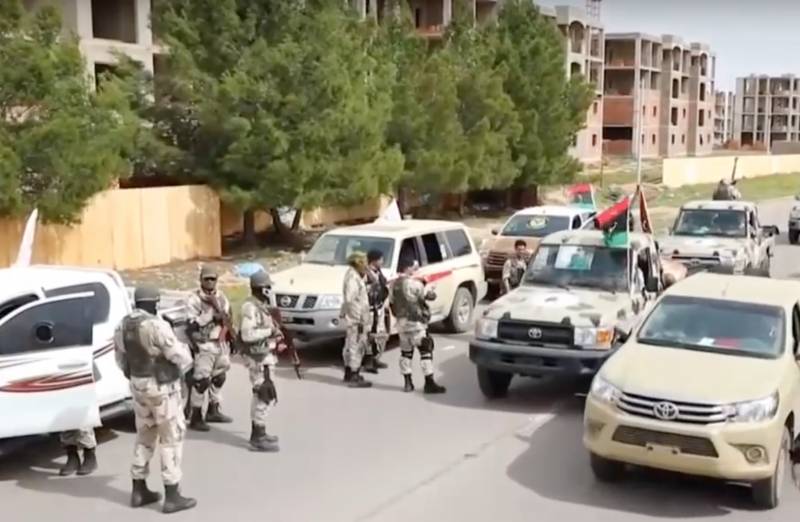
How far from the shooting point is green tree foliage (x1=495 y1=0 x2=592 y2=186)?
37344mm

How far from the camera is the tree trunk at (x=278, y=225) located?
27239 mm

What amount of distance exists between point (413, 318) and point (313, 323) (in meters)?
1.98

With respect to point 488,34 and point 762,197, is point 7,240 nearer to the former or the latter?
point 488,34

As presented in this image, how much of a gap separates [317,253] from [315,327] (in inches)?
78.5

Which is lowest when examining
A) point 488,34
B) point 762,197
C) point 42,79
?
point 762,197

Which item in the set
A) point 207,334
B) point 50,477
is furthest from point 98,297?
point 50,477

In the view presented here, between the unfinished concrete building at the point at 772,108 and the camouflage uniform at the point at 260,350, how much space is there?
162 metres

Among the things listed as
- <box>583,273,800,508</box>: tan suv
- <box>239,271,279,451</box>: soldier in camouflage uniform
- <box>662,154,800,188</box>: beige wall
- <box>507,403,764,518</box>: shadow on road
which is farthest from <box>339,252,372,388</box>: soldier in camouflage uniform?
<box>662,154,800,188</box>: beige wall

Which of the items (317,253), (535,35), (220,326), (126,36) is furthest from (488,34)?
(220,326)

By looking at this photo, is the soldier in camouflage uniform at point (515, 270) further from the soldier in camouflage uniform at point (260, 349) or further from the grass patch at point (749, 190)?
the grass patch at point (749, 190)

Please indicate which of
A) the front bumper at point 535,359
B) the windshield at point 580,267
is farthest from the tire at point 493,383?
the windshield at point 580,267

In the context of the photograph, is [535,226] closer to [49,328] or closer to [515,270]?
[515,270]

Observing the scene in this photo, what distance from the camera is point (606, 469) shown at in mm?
8219

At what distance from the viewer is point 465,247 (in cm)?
1598
